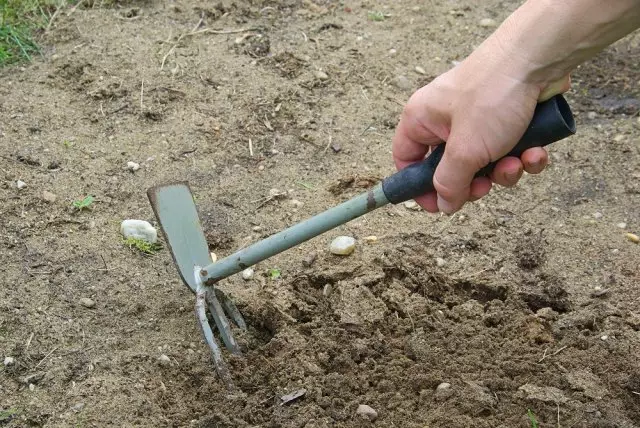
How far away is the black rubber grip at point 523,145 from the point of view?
1979 mm

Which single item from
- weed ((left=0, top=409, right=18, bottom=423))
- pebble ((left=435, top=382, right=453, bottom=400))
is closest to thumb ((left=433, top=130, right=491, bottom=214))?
pebble ((left=435, top=382, right=453, bottom=400))

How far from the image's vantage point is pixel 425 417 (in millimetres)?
2336

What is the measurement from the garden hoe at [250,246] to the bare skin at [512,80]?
46 mm

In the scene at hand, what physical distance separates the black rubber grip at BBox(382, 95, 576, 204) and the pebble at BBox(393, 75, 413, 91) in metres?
1.60

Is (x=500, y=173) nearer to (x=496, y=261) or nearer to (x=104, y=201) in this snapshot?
(x=496, y=261)

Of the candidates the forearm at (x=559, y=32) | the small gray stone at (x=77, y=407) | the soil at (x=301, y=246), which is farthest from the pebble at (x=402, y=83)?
the small gray stone at (x=77, y=407)

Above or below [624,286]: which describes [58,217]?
above

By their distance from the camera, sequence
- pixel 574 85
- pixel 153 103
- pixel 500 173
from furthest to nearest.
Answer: pixel 574 85 < pixel 153 103 < pixel 500 173

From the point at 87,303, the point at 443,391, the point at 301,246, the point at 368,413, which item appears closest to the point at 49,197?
the point at 87,303

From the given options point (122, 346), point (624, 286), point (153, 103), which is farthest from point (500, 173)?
point (153, 103)

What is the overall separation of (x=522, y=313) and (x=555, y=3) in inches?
43.8

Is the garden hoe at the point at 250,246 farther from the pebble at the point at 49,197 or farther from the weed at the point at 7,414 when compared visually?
the pebble at the point at 49,197

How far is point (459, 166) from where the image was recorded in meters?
2.03

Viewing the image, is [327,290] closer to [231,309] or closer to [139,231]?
[231,309]
